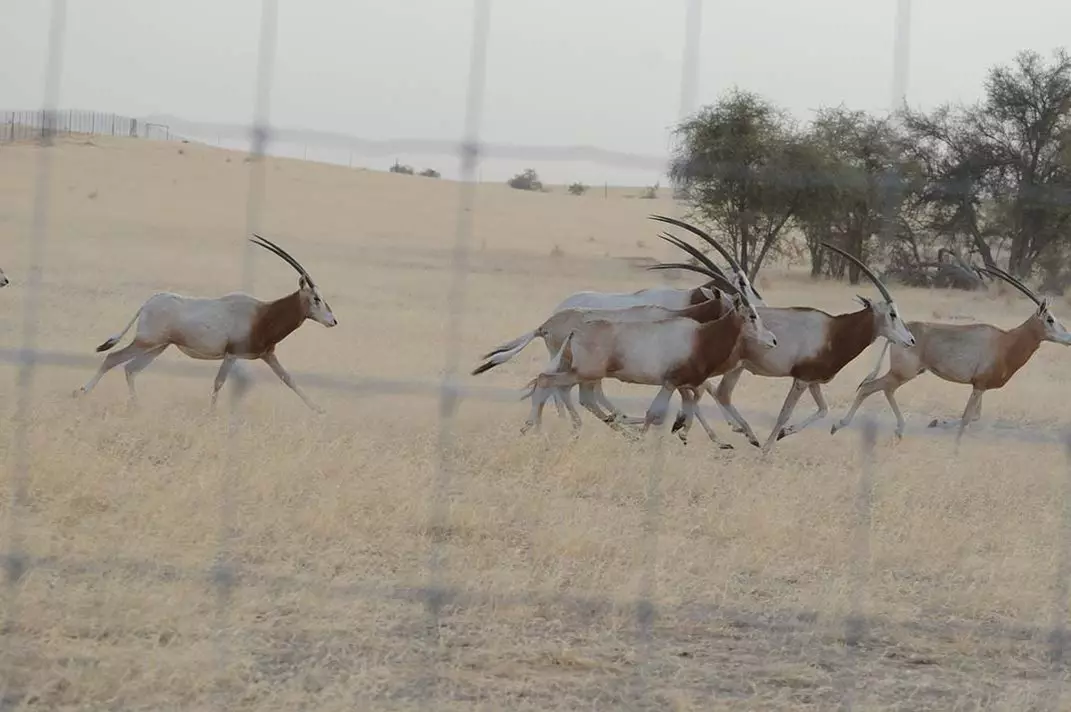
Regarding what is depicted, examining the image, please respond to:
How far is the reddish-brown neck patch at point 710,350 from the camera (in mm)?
8742

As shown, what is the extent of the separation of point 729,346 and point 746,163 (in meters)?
12.4

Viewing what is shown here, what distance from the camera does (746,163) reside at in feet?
68.2

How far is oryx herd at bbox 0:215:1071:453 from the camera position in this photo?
8781mm

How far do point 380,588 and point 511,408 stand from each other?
5430 millimetres

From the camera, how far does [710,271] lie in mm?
8773

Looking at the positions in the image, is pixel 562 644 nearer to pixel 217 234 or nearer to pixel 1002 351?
pixel 1002 351

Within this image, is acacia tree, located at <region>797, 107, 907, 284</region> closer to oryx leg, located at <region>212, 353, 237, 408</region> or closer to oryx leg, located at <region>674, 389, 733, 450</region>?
oryx leg, located at <region>674, 389, 733, 450</region>

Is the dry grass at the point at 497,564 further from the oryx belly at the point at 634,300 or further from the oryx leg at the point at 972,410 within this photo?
the oryx belly at the point at 634,300

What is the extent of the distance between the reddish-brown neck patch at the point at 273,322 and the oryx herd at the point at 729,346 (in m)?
1.32

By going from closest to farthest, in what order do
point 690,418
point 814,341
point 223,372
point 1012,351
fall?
1. point 690,418
2. point 223,372
3. point 814,341
4. point 1012,351

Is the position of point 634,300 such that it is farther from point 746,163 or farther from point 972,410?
point 746,163

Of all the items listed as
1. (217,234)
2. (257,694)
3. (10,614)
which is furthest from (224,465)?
(217,234)

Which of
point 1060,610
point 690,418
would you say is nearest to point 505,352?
point 690,418

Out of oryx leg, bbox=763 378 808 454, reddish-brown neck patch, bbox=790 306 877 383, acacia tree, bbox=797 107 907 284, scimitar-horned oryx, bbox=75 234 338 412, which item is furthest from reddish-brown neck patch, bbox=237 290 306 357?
acacia tree, bbox=797 107 907 284
